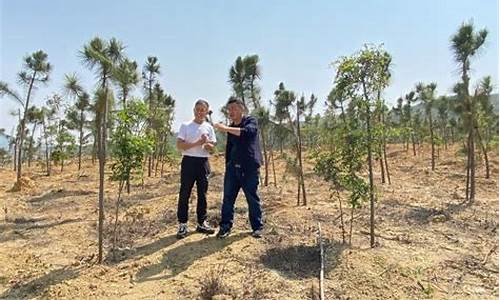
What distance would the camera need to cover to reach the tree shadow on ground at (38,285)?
4820mm

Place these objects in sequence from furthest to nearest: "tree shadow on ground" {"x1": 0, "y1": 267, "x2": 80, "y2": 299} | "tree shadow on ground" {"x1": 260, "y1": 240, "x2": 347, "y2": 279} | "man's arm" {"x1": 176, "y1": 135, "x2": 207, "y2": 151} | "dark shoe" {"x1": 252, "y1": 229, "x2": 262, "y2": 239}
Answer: "dark shoe" {"x1": 252, "y1": 229, "x2": 262, "y2": 239} → "man's arm" {"x1": 176, "y1": 135, "x2": 207, "y2": 151} → "tree shadow on ground" {"x1": 260, "y1": 240, "x2": 347, "y2": 279} → "tree shadow on ground" {"x1": 0, "y1": 267, "x2": 80, "y2": 299}

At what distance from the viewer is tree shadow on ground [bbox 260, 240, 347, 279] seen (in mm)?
5320

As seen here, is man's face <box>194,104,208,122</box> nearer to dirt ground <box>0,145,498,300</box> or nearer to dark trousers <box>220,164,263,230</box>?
dark trousers <box>220,164,263,230</box>

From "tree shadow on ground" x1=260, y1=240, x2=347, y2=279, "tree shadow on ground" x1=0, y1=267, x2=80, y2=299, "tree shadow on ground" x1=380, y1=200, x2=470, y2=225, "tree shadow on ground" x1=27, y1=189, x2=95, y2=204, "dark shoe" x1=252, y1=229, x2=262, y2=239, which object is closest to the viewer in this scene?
"tree shadow on ground" x1=0, y1=267, x2=80, y2=299

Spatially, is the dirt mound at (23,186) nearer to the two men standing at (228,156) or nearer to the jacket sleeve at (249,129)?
the two men standing at (228,156)

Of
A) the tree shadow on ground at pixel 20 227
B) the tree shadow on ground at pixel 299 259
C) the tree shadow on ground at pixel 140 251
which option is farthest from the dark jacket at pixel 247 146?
the tree shadow on ground at pixel 20 227

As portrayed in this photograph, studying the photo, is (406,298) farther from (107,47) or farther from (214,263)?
(107,47)

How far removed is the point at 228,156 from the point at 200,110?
0.71 metres

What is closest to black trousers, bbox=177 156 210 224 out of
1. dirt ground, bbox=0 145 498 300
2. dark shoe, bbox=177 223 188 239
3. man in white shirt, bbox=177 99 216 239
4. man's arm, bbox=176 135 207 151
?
man in white shirt, bbox=177 99 216 239

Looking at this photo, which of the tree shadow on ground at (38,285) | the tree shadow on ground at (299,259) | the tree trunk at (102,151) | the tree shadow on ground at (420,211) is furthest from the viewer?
the tree shadow on ground at (420,211)

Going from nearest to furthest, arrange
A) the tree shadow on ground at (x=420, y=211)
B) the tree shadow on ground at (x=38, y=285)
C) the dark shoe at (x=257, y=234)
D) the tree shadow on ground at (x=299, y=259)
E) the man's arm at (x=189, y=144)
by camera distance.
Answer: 1. the tree shadow on ground at (x=38, y=285)
2. the tree shadow on ground at (x=299, y=259)
3. the man's arm at (x=189, y=144)
4. the dark shoe at (x=257, y=234)
5. the tree shadow on ground at (x=420, y=211)

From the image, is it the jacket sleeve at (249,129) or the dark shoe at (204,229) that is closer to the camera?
the jacket sleeve at (249,129)

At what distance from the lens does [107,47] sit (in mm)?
6133

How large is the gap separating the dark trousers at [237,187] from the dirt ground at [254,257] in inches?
13.2
